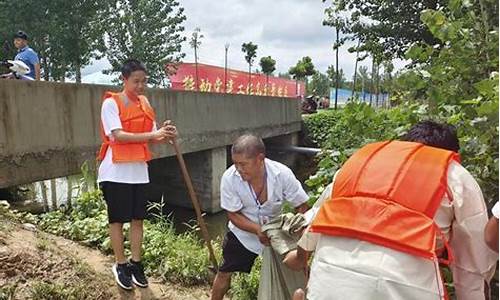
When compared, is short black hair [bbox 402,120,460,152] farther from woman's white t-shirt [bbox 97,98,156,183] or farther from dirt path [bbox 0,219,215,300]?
dirt path [bbox 0,219,215,300]

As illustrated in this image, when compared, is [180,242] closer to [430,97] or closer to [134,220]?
[134,220]

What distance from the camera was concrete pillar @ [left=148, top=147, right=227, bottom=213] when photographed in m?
12.5

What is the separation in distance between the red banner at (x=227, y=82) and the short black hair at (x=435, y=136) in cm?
1097

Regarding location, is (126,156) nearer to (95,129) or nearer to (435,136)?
(435,136)

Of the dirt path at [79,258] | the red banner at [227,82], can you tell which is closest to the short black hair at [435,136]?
the dirt path at [79,258]

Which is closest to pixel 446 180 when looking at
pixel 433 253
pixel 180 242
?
pixel 433 253

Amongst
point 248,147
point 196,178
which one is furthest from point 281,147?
point 248,147

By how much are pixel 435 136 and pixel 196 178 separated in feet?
36.4

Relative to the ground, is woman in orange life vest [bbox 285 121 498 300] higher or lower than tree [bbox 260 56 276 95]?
lower

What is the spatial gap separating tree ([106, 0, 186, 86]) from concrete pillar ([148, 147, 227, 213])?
1037 cm

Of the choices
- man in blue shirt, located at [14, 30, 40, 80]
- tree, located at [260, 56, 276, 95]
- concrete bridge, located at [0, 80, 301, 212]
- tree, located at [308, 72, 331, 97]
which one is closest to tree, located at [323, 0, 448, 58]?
concrete bridge, located at [0, 80, 301, 212]

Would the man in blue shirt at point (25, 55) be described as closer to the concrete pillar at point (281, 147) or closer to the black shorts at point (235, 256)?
the black shorts at point (235, 256)

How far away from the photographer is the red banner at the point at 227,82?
15.9 m

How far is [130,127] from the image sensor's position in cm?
355
